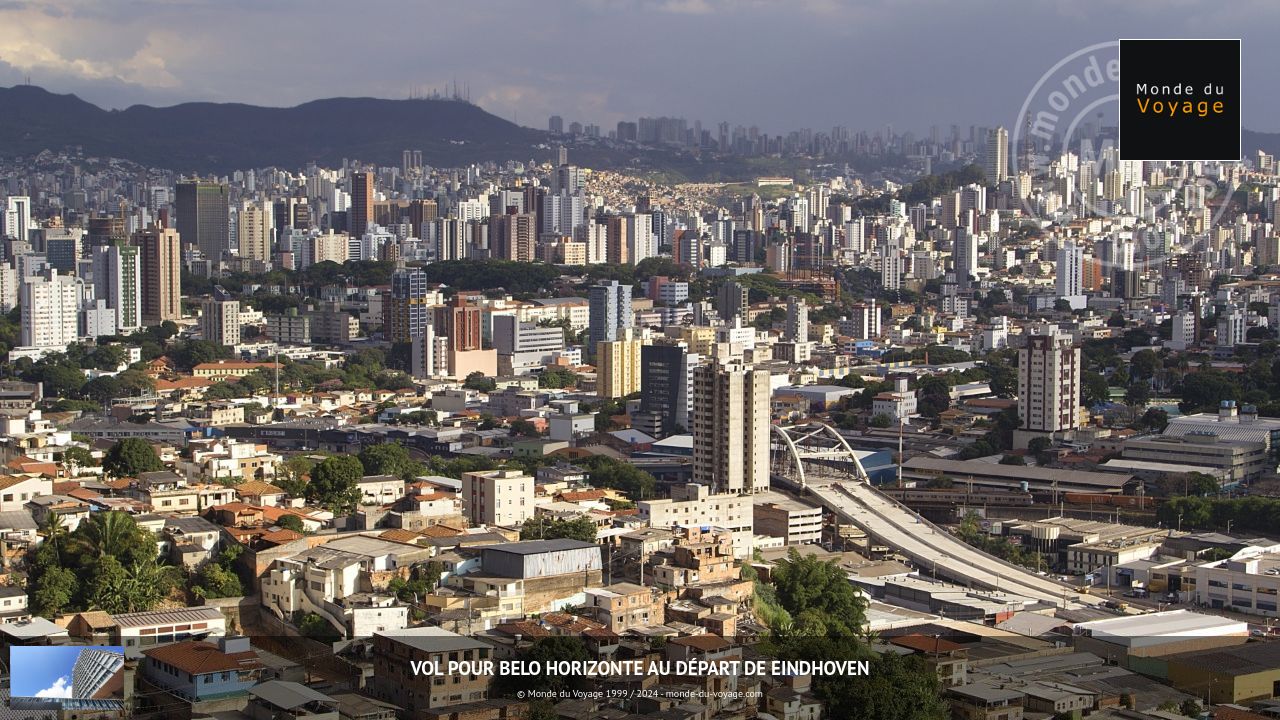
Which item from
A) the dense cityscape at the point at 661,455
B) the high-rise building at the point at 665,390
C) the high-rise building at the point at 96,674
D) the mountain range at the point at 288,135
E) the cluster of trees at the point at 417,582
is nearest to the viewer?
the high-rise building at the point at 96,674

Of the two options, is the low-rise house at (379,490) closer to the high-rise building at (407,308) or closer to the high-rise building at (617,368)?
the high-rise building at (617,368)

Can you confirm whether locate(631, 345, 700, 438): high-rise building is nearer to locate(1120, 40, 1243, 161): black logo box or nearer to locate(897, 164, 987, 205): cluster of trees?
locate(1120, 40, 1243, 161): black logo box

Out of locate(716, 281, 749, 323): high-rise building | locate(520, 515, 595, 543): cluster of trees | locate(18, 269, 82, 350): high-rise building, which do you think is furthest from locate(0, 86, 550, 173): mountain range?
locate(520, 515, 595, 543): cluster of trees

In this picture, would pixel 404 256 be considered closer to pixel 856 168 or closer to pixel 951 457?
pixel 951 457

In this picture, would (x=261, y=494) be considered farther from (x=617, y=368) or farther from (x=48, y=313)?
(x=48, y=313)

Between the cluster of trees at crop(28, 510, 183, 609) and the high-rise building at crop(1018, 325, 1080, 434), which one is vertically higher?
the high-rise building at crop(1018, 325, 1080, 434)

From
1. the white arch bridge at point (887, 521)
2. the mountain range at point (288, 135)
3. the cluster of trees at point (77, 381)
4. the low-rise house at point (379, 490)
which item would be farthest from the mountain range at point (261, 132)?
the low-rise house at point (379, 490)

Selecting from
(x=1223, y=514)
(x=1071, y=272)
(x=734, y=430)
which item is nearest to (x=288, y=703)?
(x=734, y=430)
